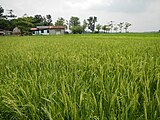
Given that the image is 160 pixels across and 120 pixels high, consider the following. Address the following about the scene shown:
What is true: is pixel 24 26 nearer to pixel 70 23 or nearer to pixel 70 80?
pixel 70 23

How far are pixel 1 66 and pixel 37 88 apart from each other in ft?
6.76

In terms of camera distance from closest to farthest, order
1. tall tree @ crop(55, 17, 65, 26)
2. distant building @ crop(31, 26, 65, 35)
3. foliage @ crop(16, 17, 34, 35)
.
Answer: foliage @ crop(16, 17, 34, 35)
distant building @ crop(31, 26, 65, 35)
tall tree @ crop(55, 17, 65, 26)

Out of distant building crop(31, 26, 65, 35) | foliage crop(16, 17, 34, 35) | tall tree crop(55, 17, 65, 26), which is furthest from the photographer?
tall tree crop(55, 17, 65, 26)

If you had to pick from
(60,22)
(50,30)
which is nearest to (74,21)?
(60,22)

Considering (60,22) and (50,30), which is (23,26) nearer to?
(50,30)

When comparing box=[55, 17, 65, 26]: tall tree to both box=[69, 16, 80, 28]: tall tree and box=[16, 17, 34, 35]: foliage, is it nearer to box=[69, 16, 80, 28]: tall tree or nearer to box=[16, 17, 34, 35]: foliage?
box=[69, 16, 80, 28]: tall tree

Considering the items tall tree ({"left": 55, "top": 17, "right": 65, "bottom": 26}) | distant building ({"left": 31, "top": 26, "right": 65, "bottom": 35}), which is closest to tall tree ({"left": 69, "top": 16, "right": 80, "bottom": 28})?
tall tree ({"left": 55, "top": 17, "right": 65, "bottom": 26})

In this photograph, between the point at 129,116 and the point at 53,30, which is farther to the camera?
the point at 53,30

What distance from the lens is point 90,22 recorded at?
101062mm

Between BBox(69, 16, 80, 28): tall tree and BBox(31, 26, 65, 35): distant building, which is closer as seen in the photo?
BBox(31, 26, 65, 35): distant building

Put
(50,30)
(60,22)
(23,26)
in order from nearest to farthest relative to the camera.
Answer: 1. (23,26)
2. (50,30)
3. (60,22)

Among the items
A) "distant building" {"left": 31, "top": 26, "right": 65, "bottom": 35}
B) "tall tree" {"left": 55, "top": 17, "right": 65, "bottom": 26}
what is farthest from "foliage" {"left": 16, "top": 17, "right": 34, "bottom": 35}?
"tall tree" {"left": 55, "top": 17, "right": 65, "bottom": 26}

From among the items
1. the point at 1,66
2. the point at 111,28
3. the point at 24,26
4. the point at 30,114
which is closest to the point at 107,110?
the point at 30,114

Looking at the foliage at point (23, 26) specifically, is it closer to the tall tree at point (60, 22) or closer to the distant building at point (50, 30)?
the distant building at point (50, 30)
